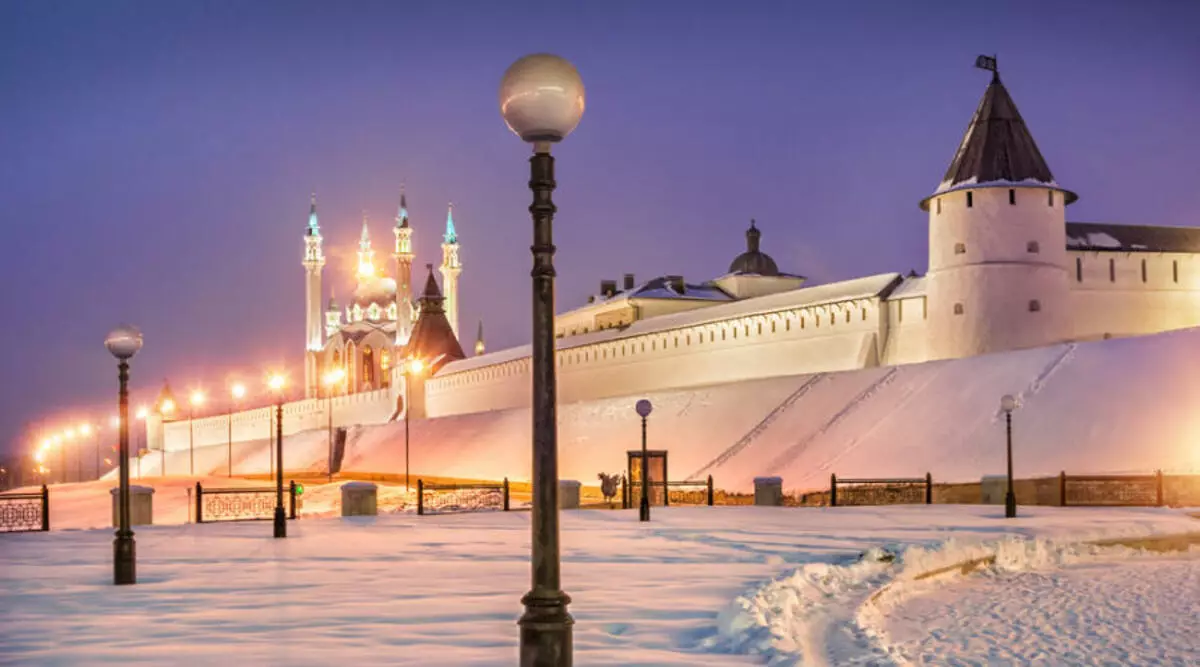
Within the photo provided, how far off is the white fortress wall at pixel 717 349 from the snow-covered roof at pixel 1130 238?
685cm

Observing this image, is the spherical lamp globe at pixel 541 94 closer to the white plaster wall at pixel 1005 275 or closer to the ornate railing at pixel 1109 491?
the ornate railing at pixel 1109 491

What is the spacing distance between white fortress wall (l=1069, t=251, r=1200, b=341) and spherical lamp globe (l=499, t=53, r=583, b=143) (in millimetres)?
42051

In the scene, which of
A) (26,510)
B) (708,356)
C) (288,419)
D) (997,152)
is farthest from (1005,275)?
(288,419)

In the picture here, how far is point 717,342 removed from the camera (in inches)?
2122

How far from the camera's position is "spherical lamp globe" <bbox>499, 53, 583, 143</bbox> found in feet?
22.3

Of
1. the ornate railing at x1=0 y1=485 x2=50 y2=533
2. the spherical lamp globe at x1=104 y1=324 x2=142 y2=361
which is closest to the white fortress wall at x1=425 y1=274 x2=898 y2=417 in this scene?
the ornate railing at x1=0 y1=485 x2=50 y2=533

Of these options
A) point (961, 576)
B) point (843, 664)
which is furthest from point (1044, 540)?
point (843, 664)

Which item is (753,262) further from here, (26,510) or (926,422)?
(26,510)

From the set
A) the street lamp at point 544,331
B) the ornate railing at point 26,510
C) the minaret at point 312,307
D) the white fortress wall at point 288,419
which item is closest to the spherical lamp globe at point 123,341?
the street lamp at point 544,331

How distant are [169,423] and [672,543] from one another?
349ft

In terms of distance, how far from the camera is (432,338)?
3241 inches

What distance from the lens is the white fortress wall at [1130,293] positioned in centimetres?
4609

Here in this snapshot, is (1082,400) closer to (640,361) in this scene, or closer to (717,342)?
(717,342)

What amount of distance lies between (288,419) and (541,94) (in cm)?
9361
